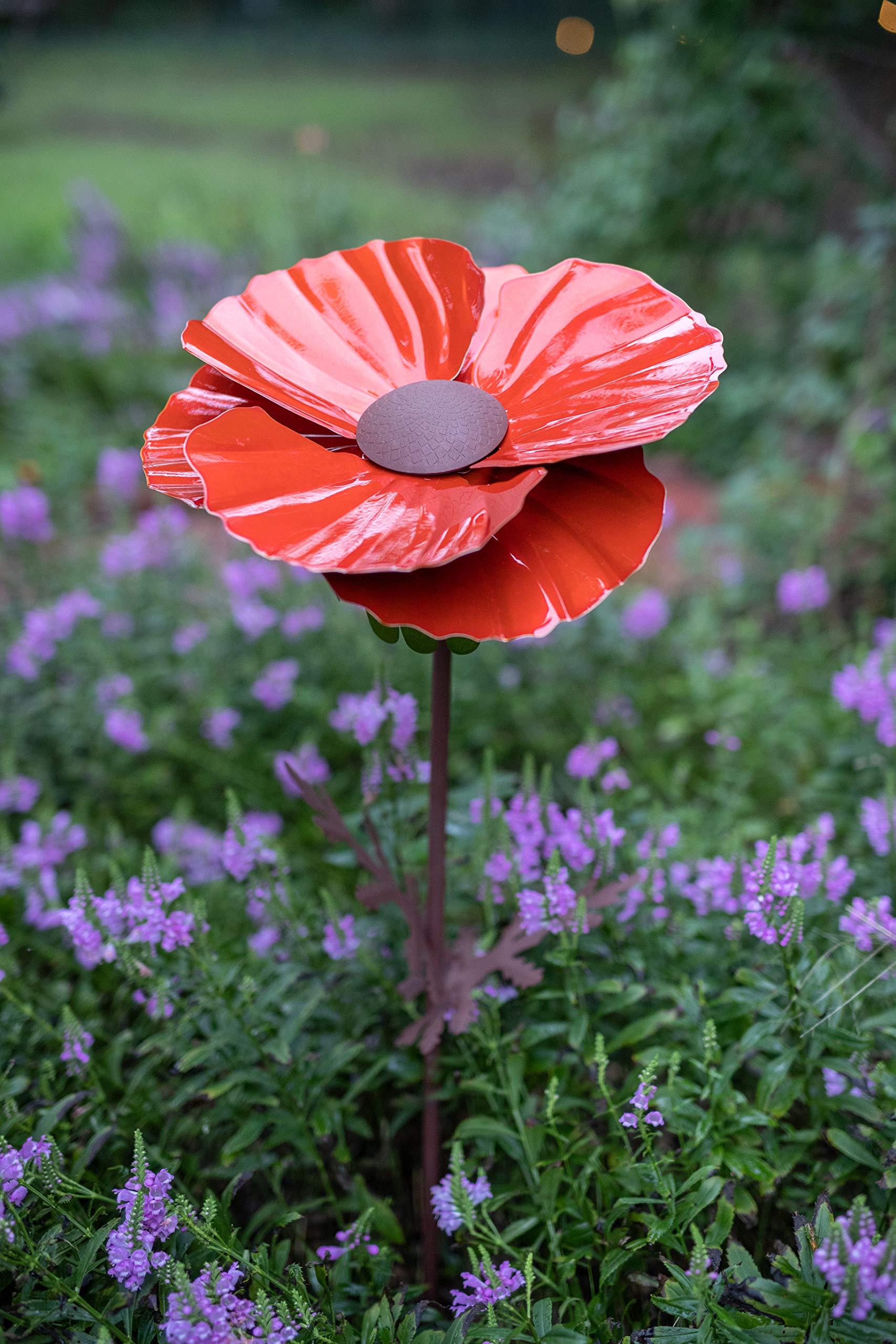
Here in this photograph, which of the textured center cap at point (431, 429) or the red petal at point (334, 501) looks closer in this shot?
the red petal at point (334, 501)

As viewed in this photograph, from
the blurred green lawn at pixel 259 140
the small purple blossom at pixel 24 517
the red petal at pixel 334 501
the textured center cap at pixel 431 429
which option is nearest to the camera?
the red petal at pixel 334 501

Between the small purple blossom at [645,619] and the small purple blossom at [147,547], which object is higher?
the small purple blossom at [645,619]

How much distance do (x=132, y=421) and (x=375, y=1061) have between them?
10.4ft

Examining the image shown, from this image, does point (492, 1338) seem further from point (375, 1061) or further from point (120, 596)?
point (120, 596)

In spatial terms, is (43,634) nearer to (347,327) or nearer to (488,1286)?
(347,327)

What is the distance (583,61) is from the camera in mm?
6574

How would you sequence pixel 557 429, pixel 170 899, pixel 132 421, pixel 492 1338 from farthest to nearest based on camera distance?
pixel 132 421
pixel 170 899
pixel 492 1338
pixel 557 429

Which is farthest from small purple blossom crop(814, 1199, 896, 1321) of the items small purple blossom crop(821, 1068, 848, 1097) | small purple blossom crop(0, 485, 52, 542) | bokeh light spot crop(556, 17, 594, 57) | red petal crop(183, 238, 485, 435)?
bokeh light spot crop(556, 17, 594, 57)

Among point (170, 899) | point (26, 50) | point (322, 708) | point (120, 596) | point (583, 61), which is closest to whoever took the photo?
point (170, 899)

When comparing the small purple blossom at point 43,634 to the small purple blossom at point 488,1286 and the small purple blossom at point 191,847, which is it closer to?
the small purple blossom at point 191,847

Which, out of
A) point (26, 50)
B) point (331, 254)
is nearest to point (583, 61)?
point (26, 50)

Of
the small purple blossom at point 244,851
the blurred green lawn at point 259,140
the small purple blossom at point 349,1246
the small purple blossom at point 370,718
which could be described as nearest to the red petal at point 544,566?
the small purple blossom at point 370,718

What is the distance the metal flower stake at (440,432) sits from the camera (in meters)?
0.61

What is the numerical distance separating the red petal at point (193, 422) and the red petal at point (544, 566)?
0.57 feet
